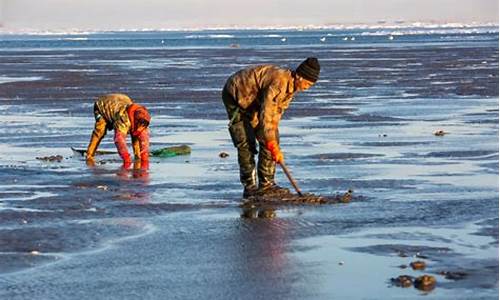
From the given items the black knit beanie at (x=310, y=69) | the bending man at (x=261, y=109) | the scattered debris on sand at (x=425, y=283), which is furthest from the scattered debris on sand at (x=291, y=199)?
the scattered debris on sand at (x=425, y=283)

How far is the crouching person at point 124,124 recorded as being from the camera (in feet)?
55.6

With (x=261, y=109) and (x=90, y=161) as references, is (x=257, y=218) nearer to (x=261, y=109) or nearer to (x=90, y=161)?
(x=261, y=109)

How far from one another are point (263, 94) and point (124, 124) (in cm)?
407

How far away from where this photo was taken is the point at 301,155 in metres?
17.4

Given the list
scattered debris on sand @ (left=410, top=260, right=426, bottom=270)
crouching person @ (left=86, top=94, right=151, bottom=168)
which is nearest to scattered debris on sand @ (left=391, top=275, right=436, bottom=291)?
scattered debris on sand @ (left=410, top=260, right=426, bottom=270)

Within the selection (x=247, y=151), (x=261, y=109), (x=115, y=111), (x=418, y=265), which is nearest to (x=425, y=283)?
(x=418, y=265)

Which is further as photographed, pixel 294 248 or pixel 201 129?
pixel 201 129

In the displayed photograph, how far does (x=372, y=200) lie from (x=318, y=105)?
1442cm

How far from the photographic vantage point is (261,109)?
43.9 feet

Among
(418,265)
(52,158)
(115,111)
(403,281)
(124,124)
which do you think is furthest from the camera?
(52,158)

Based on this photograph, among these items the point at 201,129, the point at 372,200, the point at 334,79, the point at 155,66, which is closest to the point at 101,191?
the point at 372,200

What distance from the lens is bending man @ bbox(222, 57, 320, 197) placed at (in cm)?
1327

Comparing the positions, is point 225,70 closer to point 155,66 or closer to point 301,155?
point 155,66

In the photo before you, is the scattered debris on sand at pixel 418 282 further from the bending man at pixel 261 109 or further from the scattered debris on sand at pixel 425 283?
the bending man at pixel 261 109
